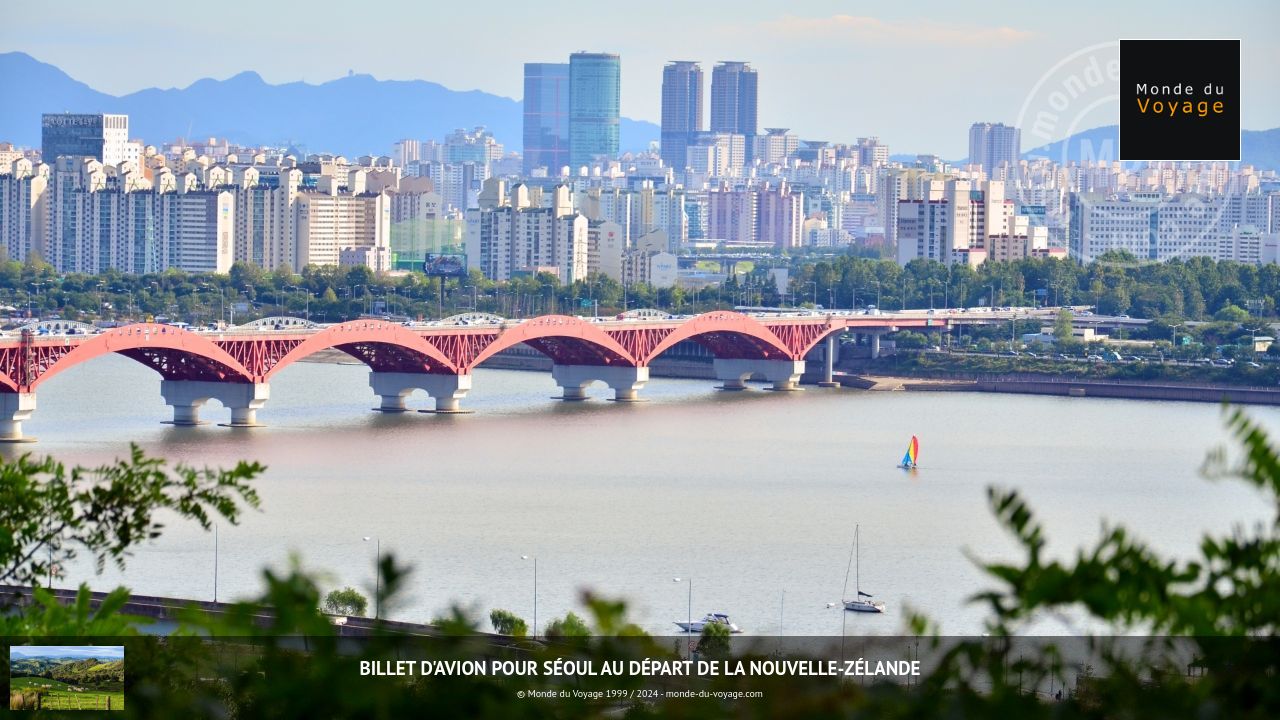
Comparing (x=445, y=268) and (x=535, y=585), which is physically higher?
(x=445, y=268)

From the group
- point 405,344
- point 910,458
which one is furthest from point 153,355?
point 910,458

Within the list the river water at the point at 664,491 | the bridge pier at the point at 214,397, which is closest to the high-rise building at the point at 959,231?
the river water at the point at 664,491

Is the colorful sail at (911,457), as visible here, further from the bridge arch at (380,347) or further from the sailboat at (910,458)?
the bridge arch at (380,347)

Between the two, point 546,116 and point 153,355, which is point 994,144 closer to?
point 546,116

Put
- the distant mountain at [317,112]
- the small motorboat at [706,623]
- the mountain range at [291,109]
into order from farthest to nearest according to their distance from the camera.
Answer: the distant mountain at [317,112], the mountain range at [291,109], the small motorboat at [706,623]

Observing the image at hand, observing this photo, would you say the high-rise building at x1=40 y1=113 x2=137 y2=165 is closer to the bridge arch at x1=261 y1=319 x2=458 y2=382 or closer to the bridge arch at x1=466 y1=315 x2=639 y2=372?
the bridge arch at x1=466 y1=315 x2=639 y2=372

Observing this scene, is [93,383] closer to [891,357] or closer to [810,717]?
[891,357]
